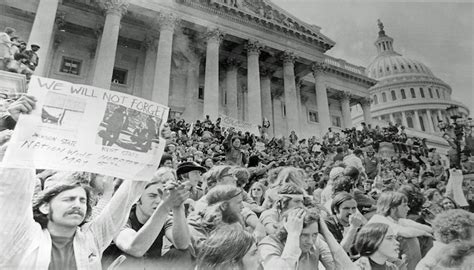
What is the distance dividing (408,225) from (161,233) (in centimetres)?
274

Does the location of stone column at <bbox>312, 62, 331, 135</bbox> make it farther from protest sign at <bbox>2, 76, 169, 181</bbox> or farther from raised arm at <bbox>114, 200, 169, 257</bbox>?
raised arm at <bbox>114, 200, 169, 257</bbox>

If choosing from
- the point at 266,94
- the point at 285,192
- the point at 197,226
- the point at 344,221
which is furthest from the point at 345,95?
the point at 197,226

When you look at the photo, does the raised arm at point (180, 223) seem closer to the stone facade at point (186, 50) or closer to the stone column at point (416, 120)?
the stone facade at point (186, 50)

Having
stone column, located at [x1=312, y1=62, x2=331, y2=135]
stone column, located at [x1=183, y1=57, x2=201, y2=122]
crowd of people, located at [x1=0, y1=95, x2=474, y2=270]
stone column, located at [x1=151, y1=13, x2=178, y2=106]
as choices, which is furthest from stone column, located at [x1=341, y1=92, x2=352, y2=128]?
crowd of people, located at [x1=0, y1=95, x2=474, y2=270]

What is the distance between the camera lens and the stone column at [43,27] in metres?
10.2

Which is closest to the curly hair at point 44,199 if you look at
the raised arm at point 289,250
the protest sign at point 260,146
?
the raised arm at point 289,250

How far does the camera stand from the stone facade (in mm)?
12258

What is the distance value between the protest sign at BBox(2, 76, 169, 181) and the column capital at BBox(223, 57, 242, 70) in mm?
15262

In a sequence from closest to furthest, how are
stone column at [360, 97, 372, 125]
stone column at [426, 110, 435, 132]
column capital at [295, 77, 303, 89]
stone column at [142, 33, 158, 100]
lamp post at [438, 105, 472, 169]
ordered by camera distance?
1. lamp post at [438, 105, 472, 169]
2. stone column at [142, 33, 158, 100]
3. stone column at [426, 110, 435, 132]
4. column capital at [295, 77, 303, 89]
5. stone column at [360, 97, 372, 125]

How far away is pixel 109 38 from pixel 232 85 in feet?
22.3

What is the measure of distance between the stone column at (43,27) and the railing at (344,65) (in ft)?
56.6

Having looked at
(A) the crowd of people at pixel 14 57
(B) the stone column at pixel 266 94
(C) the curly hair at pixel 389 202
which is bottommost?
(C) the curly hair at pixel 389 202

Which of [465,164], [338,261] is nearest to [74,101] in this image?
[338,261]

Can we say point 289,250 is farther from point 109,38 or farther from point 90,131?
point 109,38
